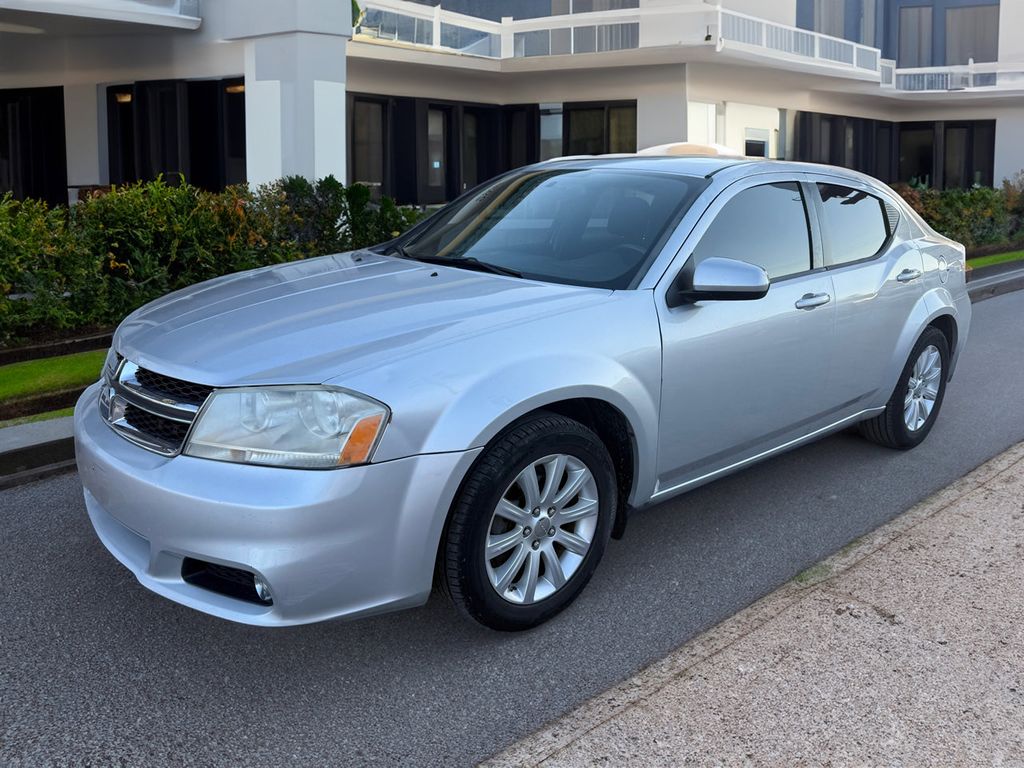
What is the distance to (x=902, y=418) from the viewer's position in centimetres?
627

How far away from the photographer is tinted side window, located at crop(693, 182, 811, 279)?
4805 millimetres

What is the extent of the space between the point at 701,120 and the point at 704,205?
19564mm

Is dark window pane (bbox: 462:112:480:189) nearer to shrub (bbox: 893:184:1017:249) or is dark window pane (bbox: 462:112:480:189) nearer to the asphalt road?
shrub (bbox: 893:184:1017:249)

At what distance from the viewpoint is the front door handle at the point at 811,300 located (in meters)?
5.09

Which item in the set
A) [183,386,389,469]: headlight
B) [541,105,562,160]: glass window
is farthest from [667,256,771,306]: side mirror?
[541,105,562,160]: glass window

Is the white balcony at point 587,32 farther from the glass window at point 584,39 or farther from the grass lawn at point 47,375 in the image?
the grass lawn at point 47,375

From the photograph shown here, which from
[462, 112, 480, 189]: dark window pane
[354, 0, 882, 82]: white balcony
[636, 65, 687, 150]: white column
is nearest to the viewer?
[354, 0, 882, 82]: white balcony

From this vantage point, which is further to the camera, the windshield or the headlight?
the windshield

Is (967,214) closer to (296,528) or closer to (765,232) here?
(765,232)

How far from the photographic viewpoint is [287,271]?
4.98 m

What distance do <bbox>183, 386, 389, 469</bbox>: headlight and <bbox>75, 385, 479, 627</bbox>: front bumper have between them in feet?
0.16

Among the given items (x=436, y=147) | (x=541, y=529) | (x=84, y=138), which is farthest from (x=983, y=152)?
(x=541, y=529)

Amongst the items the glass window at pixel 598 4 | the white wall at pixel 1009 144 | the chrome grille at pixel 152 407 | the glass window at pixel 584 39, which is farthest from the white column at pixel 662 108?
the chrome grille at pixel 152 407

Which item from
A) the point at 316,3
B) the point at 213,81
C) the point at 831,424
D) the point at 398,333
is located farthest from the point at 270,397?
the point at 213,81
